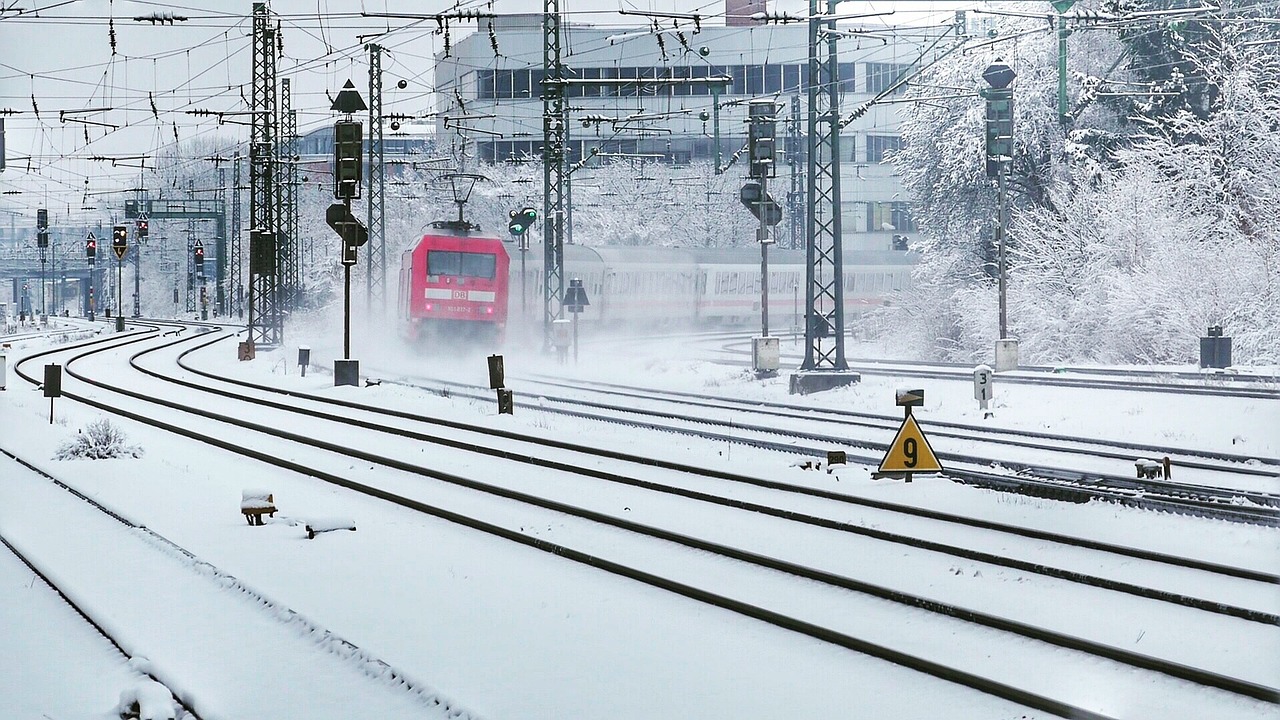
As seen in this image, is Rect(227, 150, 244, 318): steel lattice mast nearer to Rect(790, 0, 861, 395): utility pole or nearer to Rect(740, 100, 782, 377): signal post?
Rect(740, 100, 782, 377): signal post

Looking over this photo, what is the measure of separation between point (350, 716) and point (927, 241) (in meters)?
36.6

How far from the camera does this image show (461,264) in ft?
110

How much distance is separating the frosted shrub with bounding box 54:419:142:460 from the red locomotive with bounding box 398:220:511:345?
674 inches

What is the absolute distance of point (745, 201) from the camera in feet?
81.4

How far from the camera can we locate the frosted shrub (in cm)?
1577

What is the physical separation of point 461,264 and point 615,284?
13732mm

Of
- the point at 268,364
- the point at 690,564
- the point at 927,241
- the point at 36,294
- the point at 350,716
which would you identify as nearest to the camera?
the point at 350,716

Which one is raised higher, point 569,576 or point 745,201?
point 745,201

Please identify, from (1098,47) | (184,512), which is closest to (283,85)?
(1098,47)

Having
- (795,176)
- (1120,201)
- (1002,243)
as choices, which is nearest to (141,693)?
(1002,243)

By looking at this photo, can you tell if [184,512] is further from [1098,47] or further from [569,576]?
[1098,47]

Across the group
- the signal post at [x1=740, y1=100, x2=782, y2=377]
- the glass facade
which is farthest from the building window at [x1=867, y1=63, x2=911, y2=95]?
the signal post at [x1=740, y1=100, x2=782, y2=377]

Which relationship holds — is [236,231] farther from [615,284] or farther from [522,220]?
[522,220]

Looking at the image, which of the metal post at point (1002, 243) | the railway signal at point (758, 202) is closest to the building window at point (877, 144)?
the metal post at point (1002, 243)
